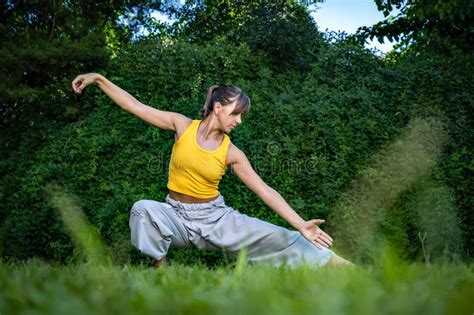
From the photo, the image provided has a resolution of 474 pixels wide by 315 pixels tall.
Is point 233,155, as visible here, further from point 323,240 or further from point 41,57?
point 41,57

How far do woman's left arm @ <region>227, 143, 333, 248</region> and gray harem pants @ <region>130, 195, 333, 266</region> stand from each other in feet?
0.38

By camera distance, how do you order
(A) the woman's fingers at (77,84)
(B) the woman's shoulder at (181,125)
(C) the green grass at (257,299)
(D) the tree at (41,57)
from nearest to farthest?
(C) the green grass at (257,299) → (A) the woman's fingers at (77,84) → (B) the woman's shoulder at (181,125) → (D) the tree at (41,57)

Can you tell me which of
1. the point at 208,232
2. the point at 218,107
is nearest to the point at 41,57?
the point at 218,107

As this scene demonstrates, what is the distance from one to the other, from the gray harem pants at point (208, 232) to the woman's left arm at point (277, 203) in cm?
11

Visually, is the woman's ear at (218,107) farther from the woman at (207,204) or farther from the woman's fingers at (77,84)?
the woman's fingers at (77,84)

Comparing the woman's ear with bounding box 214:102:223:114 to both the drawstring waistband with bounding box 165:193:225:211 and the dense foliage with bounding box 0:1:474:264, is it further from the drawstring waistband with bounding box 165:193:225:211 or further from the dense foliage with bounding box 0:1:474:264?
the dense foliage with bounding box 0:1:474:264

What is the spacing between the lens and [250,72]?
21.2 feet

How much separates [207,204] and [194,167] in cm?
26

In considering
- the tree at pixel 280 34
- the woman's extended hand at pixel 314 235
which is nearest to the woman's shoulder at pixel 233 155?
the woman's extended hand at pixel 314 235

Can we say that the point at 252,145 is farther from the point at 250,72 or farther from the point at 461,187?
the point at 461,187

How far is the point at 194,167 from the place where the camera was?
400 cm

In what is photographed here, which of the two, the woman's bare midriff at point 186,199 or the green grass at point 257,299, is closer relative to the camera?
the green grass at point 257,299

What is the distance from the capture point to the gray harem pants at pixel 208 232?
376cm

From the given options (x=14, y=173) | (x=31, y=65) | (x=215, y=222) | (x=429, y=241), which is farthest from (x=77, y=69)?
(x=429, y=241)
